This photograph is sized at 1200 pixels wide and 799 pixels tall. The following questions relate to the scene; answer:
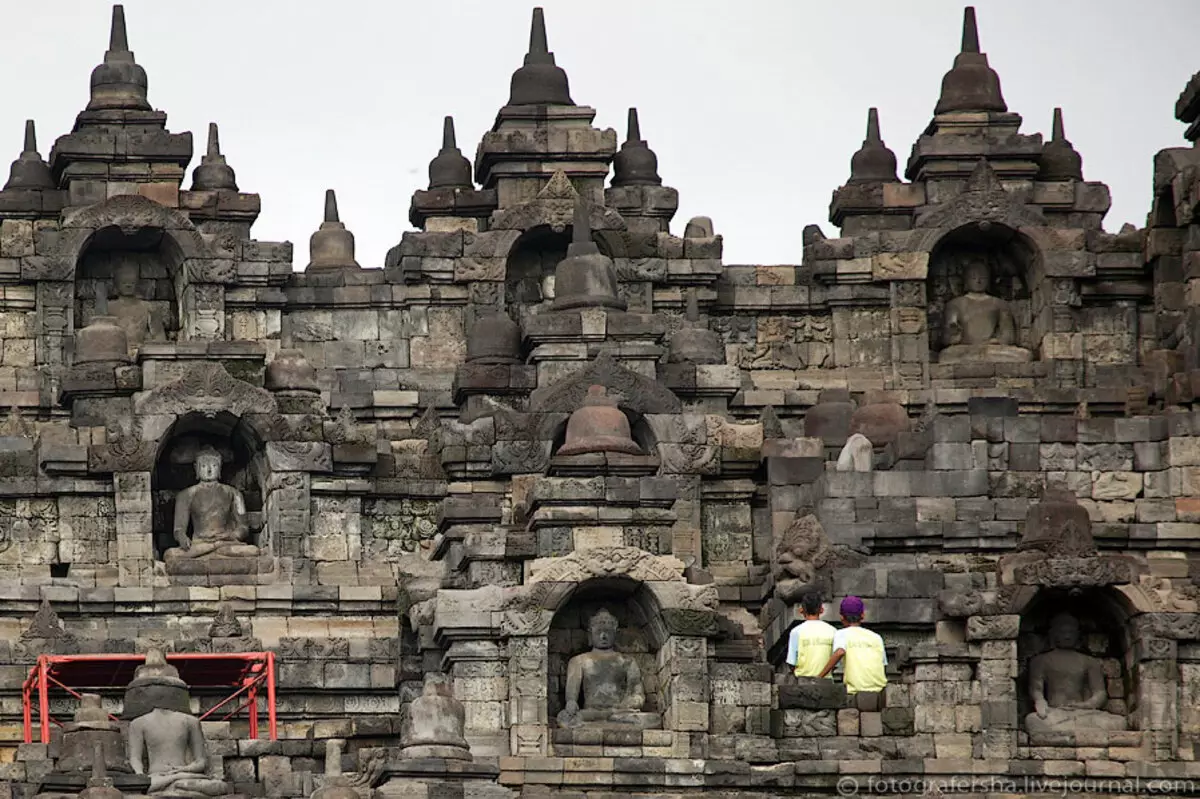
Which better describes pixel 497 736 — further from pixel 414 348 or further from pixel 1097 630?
pixel 414 348

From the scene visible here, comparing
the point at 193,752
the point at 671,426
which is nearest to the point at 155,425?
the point at 671,426

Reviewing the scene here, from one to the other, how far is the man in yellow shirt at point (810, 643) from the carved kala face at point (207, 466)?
10880 mm

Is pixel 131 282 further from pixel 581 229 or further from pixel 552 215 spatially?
pixel 581 229

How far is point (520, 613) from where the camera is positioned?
69375 mm

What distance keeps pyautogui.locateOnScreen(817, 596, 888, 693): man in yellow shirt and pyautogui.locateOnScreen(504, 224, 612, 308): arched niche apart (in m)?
15.0

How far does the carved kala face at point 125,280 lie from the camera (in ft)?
275

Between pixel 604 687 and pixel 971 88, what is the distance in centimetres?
1978

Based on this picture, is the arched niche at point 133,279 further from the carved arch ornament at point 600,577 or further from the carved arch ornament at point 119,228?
the carved arch ornament at point 600,577

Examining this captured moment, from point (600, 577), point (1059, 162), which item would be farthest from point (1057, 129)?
point (600, 577)

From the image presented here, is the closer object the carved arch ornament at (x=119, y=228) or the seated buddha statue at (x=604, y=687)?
the seated buddha statue at (x=604, y=687)

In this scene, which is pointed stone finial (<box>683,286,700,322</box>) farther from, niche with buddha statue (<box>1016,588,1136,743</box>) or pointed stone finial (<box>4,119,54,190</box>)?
niche with buddha statue (<box>1016,588,1136,743</box>)

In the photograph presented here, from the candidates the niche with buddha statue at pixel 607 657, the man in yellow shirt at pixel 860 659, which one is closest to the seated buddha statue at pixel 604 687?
the niche with buddha statue at pixel 607 657

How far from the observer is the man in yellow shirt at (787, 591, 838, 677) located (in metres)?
69.8

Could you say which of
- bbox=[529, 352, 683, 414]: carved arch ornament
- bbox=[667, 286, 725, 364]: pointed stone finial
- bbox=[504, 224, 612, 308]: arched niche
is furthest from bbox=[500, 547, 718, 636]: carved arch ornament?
bbox=[504, 224, 612, 308]: arched niche
